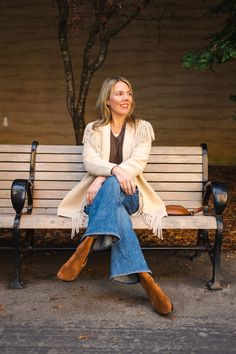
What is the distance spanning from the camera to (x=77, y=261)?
378cm

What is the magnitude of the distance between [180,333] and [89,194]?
1.25 m

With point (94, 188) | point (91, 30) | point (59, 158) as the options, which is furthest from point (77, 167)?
point (91, 30)

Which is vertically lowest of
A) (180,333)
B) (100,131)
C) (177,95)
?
(180,333)

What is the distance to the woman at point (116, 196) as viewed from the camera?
364cm

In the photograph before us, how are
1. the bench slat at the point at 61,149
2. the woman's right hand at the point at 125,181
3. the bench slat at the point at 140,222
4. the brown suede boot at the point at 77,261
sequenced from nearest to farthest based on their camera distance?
the brown suede boot at the point at 77,261, the woman's right hand at the point at 125,181, the bench slat at the point at 140,222, the bench slat at the point at 61,149

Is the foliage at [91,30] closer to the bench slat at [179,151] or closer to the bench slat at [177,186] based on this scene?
the bench slat at [179,151]

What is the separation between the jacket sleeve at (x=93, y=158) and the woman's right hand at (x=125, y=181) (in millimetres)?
119

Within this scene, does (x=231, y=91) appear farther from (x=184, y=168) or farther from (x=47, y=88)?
(x=184, y=168)

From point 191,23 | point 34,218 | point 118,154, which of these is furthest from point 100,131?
point 191,23

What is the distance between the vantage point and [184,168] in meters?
4.73

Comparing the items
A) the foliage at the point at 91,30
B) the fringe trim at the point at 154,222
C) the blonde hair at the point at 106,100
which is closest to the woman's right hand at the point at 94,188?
the fringe trim at the point at 154,222

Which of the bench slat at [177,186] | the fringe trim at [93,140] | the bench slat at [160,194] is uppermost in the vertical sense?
the fringe trim at [93,140]

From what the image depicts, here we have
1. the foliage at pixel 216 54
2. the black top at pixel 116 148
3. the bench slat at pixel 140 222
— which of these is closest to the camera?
the bench slat at pixel 140 222

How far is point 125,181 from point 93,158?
17.4 inches
